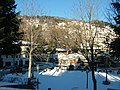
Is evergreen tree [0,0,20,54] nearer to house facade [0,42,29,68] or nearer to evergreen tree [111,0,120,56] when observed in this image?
evergreen tree [111,0,120,56]

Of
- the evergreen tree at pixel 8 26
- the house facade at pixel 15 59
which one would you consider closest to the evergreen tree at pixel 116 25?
the evergreen tree at pixel 8 26

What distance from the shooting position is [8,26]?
33469mm

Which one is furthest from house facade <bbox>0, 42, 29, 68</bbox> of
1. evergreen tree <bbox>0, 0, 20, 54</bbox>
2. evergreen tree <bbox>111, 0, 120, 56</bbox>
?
evergreen tree <bbox>111, 0, 120, 56</bbox>

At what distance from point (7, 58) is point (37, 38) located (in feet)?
113

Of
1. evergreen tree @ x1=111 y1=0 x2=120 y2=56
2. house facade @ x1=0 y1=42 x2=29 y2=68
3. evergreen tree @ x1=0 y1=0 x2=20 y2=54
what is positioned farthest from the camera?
house facade @ x1=0 y1=42 x2=29 y2=68

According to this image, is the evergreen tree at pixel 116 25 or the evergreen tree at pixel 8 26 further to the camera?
the evergreen tree at pixel 8 26

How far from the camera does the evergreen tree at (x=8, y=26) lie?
32.3 meters

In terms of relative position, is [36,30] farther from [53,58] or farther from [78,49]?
[53,58]

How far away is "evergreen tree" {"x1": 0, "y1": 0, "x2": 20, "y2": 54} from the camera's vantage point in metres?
32.3

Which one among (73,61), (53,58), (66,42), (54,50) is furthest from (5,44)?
(54,50)

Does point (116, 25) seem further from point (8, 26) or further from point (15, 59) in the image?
point (15, 59)

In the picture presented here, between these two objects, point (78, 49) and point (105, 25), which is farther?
point (105, 25)

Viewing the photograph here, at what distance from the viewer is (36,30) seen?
33.2m

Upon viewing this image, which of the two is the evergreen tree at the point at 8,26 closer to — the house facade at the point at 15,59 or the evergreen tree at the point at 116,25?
the evergreen tree at the point at 116,25
